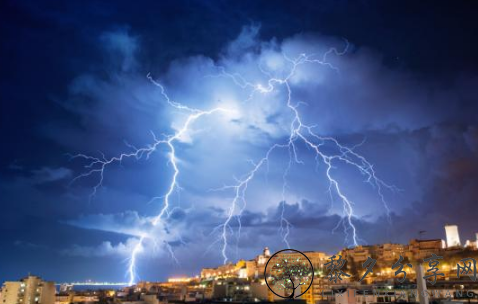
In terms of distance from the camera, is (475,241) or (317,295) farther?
(475,241)

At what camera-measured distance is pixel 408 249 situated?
4828cm

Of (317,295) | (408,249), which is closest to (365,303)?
(317,295)

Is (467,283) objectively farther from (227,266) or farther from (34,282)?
(227,266)

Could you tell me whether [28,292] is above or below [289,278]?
below

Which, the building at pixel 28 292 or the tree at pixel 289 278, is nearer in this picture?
the tree at pixel 289 278

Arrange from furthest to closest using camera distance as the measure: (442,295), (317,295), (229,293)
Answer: (317,295) → (229,293) → (442,295)

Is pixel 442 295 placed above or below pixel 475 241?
below

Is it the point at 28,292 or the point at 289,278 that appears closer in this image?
the point at 289,278

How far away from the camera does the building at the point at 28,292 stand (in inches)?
1093

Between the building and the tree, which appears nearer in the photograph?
the tree

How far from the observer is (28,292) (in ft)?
94.6

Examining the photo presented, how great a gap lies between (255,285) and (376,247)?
87.2 ft

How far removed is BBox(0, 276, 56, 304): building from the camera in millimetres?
27750

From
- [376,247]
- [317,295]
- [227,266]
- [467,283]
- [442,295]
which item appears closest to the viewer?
[442,295]
